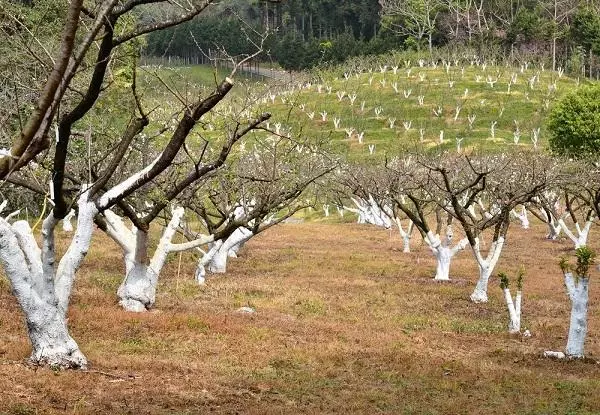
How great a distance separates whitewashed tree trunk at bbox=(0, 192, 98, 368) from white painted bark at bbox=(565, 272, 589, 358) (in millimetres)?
11780

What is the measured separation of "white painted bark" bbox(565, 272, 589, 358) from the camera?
1819cm

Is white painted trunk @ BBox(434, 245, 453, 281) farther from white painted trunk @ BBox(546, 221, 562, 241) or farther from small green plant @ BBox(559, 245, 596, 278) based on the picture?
white painted trunk @ BBox(546, 221, 562, 241)

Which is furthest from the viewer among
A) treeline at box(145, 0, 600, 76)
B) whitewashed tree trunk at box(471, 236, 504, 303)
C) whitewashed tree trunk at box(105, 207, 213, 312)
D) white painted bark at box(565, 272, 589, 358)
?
treeline at box(145, 0, 600, 76)

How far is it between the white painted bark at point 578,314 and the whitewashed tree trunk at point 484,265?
892 cm

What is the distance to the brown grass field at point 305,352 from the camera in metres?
12.4

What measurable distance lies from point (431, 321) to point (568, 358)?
5.79 metres

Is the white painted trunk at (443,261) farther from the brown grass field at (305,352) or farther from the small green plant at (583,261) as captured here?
the small green plant at (583,261)

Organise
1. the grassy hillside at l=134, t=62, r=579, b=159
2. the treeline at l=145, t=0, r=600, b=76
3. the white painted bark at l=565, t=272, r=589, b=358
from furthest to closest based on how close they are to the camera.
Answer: the treeline at l=145, t=0, r=600, b=76
the grassy hillside at l=134, t=62, r=579, b=159
the white painted bark at l=565, t=272, r=589, b=358

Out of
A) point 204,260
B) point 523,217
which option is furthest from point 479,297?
point 523,217

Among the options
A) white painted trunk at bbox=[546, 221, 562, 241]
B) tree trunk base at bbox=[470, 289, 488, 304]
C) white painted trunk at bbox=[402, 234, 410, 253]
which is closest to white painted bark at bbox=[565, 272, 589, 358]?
tree trunk base at bbox=[470, 289, 488, 304]

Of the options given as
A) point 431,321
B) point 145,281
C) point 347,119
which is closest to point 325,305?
point 431,321

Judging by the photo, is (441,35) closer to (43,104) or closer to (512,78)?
(512,78)

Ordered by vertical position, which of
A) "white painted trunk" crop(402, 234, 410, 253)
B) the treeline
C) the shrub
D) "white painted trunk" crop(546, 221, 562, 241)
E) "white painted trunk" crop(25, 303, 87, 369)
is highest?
the treeline

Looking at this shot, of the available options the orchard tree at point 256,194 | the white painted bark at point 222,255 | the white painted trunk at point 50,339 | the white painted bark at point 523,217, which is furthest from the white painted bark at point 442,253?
the white painted bark at point 523,217
